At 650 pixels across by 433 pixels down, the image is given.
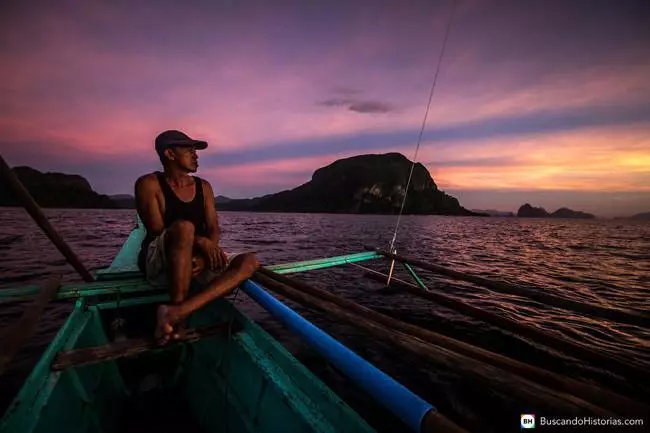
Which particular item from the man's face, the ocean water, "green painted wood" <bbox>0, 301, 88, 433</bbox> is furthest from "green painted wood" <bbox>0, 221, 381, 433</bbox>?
the ocean water

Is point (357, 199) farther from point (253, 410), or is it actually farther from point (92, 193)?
point (253, 410)

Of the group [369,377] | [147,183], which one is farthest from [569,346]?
[147,183]

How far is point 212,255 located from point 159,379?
6.85ft

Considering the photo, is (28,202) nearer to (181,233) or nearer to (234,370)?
(181,233)

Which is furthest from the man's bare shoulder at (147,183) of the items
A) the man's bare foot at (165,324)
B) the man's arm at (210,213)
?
the man's bare foot at (165,324)

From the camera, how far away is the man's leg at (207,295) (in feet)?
8.76

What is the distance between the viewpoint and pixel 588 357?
280cm

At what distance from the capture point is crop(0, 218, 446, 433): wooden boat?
200 cm

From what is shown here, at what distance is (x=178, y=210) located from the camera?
13.0 ft

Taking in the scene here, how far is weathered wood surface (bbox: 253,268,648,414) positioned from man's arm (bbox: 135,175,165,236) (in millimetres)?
2405

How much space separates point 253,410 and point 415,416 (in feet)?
5.96

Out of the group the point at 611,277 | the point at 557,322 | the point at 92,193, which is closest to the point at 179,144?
the point at 557,322

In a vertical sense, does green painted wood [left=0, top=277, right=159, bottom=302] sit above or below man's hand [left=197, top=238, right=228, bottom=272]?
below

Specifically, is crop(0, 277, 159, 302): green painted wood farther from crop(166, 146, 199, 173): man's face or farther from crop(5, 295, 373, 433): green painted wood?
crop(166, 146, 199, 173): man's face
